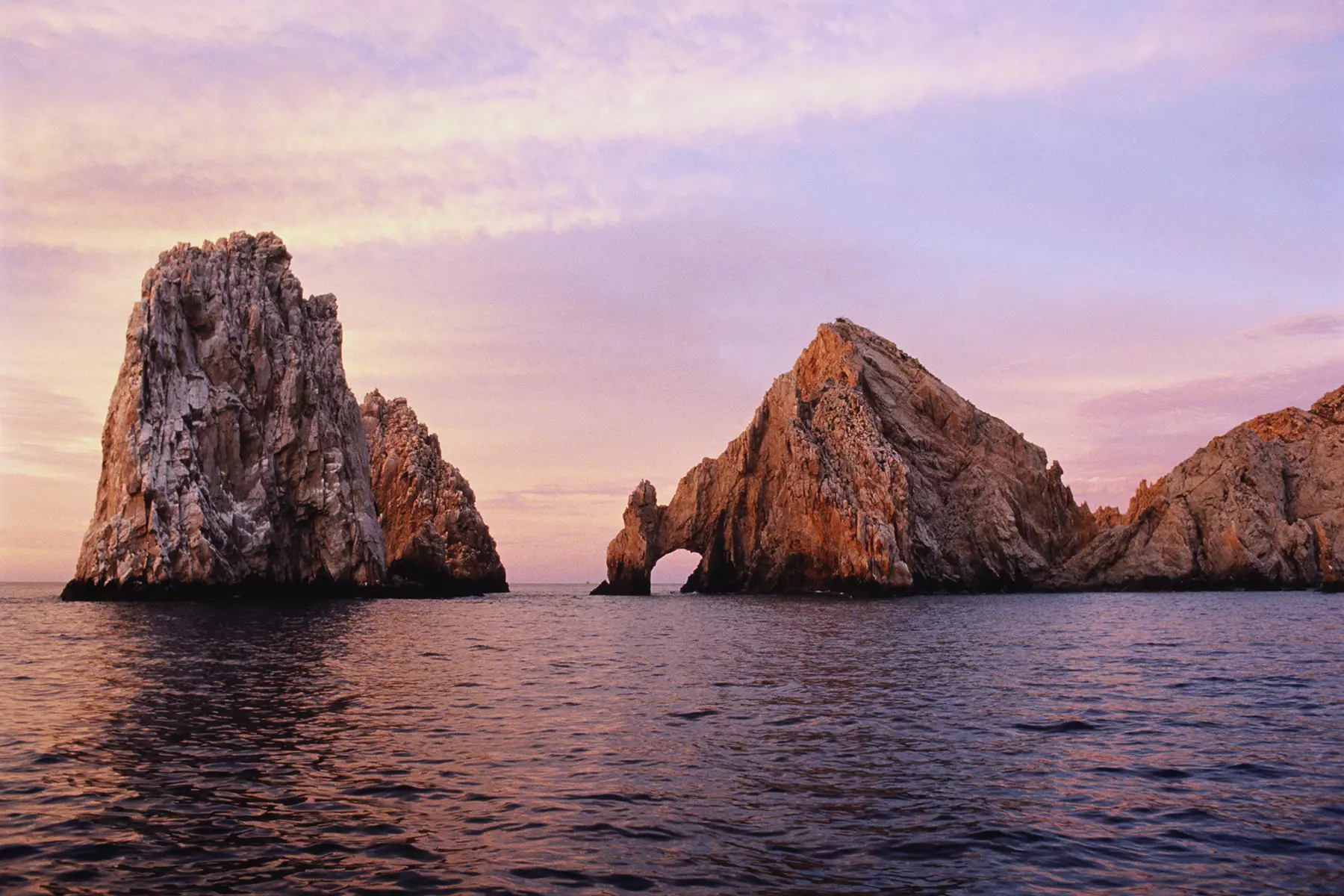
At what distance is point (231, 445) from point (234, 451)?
0.54 metres

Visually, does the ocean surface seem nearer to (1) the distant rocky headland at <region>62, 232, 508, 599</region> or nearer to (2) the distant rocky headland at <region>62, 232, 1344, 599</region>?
(1) the distant rocky headland at <region>62, 232, 508, 599</region>

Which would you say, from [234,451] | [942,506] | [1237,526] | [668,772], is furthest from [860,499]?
[668,772]

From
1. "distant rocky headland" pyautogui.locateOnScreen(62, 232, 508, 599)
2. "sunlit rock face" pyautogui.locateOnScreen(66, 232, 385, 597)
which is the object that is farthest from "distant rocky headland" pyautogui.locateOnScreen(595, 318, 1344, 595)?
"sunlit rock face" pyautogui.locateOnScreen(66, 232, 385, 597)

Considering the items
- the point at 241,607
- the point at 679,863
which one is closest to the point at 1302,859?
the point at 679,863

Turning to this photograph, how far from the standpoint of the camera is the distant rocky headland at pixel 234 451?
224 ft

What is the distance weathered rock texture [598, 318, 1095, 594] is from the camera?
340ft

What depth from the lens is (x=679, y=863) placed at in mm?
11156

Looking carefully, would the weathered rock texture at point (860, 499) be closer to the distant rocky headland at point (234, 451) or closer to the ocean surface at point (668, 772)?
the distant rocky headland at point (234, 451)

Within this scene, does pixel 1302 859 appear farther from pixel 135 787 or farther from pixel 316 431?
pixel 316 431

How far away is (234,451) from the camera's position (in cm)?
7881

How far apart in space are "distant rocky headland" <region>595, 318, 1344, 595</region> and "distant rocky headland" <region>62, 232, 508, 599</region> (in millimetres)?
36519

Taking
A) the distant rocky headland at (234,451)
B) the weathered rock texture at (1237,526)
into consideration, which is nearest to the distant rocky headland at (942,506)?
the weathered rock texture at (1237,526)

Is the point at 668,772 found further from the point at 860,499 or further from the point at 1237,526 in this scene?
the point at 1237,526

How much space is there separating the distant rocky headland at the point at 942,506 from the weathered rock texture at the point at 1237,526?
192 mm
